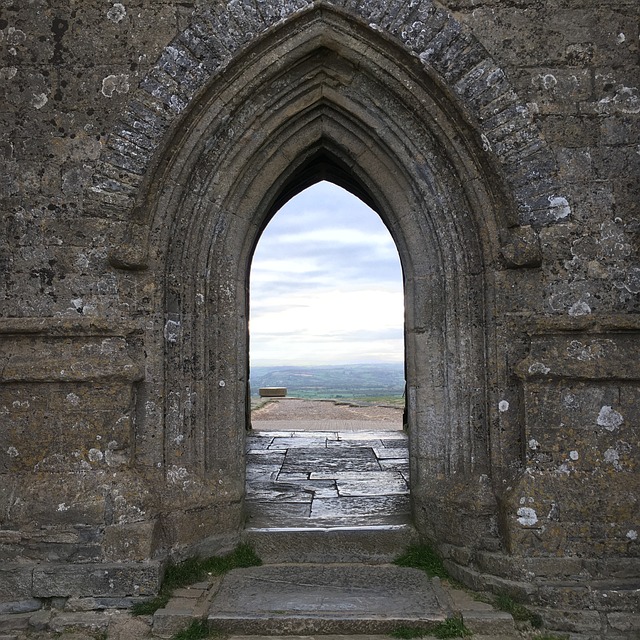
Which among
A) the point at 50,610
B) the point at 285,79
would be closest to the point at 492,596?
the point at 50,610

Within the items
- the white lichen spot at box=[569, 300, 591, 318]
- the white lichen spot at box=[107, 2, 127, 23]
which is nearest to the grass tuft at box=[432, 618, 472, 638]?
the white lichen spot at box=[569, 300, 591, 318]

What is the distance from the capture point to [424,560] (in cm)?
428

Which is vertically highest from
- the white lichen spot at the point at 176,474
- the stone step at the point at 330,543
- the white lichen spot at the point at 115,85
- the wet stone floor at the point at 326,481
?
the white lichen spot at the point at 115,85

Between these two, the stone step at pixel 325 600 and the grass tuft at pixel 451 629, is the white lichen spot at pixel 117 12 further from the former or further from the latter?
the grass tuft at pixel 451 629

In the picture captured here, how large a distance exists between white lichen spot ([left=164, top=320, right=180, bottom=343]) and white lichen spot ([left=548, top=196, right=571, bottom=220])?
267 centimetres

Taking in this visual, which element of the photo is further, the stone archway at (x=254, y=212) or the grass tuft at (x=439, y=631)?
the stone archway at (x=254, y=212)

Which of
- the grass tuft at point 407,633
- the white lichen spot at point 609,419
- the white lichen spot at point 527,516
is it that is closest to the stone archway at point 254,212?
the white lichen spot at point 527,516

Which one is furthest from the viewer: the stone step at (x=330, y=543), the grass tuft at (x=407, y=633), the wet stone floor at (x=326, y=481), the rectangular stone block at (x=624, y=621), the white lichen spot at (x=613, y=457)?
the wet stone floor at (x=326, y=481)

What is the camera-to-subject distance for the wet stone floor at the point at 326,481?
4.75 metres

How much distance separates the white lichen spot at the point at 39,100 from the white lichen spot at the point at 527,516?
13.7 feet

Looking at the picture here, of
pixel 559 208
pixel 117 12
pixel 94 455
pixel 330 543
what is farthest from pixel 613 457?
pixel 117 12

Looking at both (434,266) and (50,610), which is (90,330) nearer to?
(50,610)

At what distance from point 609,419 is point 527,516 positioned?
82 cm

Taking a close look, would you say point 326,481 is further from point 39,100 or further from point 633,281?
point 39,100
